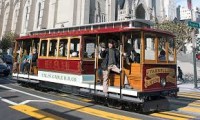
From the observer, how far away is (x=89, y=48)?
11602 mm

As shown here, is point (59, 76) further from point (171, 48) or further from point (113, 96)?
point (171, 48)

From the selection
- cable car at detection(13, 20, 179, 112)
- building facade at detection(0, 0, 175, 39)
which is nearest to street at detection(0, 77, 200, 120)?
cable car at detection(13, 20, 179, 112)

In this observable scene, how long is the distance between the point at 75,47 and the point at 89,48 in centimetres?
65

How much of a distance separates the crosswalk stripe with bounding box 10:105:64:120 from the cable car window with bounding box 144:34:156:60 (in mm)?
3891

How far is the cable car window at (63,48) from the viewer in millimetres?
12094

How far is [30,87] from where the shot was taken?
15516 mm

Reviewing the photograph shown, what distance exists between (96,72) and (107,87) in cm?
110

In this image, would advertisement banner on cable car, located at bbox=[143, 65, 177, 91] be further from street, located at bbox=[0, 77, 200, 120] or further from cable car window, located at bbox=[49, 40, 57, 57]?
cable car window, located at bbox=[49, 40, 57, 57]

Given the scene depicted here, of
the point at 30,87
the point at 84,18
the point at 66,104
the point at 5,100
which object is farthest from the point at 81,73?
the point at 84,18

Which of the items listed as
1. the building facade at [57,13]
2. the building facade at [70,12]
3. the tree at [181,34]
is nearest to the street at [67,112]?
the tree at [181,34]

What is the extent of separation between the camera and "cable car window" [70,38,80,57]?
1151 centimetres

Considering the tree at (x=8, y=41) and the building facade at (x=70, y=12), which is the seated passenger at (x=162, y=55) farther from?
the tree at (x=8, y=41)

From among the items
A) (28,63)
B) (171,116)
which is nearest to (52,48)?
(28,63)

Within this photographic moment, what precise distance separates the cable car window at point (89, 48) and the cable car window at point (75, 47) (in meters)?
0.34
